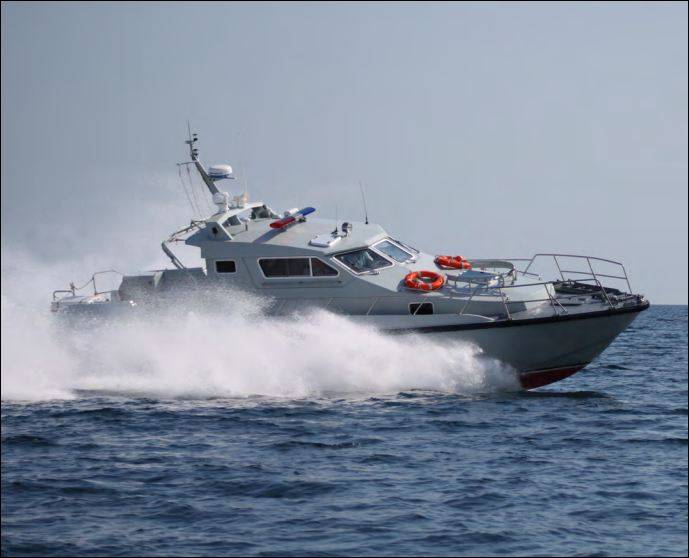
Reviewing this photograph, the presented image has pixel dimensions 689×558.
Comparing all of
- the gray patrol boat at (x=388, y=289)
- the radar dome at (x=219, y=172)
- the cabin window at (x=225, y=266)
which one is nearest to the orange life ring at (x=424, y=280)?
the gray patrol boat at (x=388, y=289)

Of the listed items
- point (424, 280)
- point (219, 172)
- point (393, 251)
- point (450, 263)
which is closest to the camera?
point (424, 280)

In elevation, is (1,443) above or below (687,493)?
above

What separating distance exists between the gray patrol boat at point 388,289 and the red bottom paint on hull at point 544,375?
0.02m

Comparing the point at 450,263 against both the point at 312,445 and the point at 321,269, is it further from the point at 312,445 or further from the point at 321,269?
the point at 312,445

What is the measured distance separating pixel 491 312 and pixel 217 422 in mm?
6011

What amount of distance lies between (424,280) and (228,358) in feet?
14.2

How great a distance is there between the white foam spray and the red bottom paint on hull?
16.1 inches

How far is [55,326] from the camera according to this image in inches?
808

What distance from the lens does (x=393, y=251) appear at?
20.6 m

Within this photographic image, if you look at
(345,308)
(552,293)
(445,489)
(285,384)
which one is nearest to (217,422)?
(285,384)

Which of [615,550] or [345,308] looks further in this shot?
[345,308]

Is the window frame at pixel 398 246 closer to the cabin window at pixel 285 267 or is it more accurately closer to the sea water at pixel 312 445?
the cabin window at pixel 285 267

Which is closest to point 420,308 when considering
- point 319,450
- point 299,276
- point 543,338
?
point 543,338

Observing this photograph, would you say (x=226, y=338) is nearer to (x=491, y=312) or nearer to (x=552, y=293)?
(x=491, y=312)
